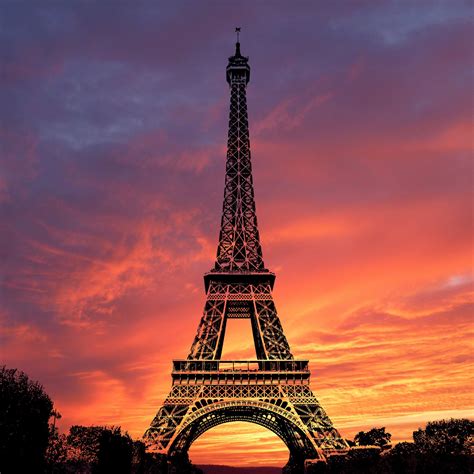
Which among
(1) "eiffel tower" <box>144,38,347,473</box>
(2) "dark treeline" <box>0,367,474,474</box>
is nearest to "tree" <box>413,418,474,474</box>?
(2) "dark treeline" <box>0,367,474,474</box>

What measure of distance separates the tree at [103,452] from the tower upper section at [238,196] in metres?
26.0

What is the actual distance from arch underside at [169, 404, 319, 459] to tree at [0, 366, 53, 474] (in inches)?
1004

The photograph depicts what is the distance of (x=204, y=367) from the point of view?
60.6 meters

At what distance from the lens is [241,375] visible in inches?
2386

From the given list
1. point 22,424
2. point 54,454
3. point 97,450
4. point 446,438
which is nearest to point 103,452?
point 97,450

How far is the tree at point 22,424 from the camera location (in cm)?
2895

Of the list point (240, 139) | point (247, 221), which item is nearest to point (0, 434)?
point (247, 221)

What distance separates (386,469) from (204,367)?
22.7m

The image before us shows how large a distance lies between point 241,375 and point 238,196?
25.5 meters

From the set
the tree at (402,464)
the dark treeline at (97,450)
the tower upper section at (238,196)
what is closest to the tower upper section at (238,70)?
the tower upper section at (238,196)

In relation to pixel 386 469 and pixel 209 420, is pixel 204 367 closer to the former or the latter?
pixel 209 420

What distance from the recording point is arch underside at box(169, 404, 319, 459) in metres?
58.7

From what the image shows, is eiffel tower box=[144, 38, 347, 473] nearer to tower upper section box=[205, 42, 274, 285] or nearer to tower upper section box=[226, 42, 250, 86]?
tower upper section box=[205, 42, 274, 285]

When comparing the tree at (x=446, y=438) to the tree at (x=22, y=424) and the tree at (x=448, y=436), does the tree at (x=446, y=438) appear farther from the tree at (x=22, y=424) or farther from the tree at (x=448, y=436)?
the tree at (x=22, y=424)
